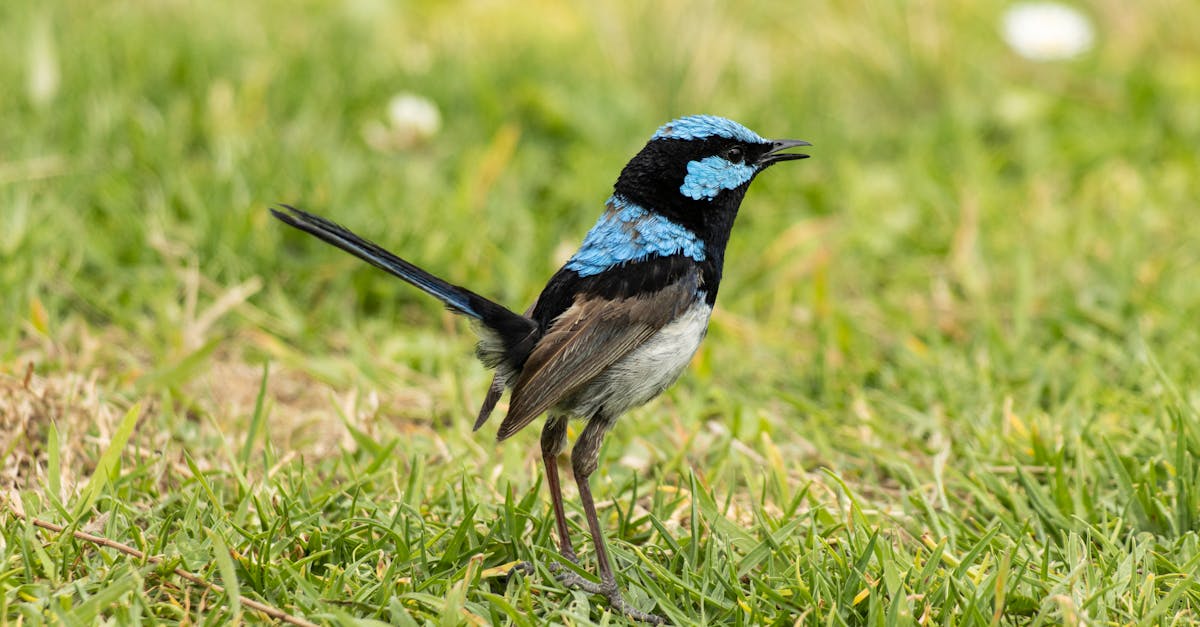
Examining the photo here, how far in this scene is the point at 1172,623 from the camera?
125 inches

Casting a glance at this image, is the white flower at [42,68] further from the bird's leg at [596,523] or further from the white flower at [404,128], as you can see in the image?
the bird's leg at [596,523]

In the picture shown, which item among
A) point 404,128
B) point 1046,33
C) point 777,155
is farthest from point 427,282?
point 1046,33

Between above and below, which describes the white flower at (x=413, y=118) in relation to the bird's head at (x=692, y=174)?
below

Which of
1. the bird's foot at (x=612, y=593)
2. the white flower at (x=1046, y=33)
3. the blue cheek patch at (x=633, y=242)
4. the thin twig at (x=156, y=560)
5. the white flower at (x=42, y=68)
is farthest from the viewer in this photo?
the white flower at (x=1046, y=33)

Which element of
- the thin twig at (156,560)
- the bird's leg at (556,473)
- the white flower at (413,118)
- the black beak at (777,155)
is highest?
the black beak at (777,155)

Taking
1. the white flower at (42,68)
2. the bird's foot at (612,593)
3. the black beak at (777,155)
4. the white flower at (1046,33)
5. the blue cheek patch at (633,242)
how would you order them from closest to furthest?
the bird's foot at (612,593)
the blue cheek patch at (633,242)
the black beak at (777,155)
the white flower at (42,68)
the white flower at (1046,33)

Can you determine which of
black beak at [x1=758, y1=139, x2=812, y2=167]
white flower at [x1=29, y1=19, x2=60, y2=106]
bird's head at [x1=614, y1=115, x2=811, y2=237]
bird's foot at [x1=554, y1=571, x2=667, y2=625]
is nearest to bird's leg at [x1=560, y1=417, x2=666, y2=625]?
bird's foot at [x1=554, y1=571, x2=667, y2=625]

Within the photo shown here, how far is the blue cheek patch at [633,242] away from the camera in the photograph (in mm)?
3598

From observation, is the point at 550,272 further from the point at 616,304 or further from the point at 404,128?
the point at 616,304

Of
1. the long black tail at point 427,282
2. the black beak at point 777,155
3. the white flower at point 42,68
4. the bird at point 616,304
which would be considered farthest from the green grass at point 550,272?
the black beak at point 777,155

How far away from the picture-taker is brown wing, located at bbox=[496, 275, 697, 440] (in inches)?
134

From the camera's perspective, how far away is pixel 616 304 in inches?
138

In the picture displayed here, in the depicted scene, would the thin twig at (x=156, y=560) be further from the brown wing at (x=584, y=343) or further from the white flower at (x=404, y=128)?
the white flower at (x=404, y=128)

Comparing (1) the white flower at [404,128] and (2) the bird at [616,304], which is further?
(1) the white flower at [404,128]
